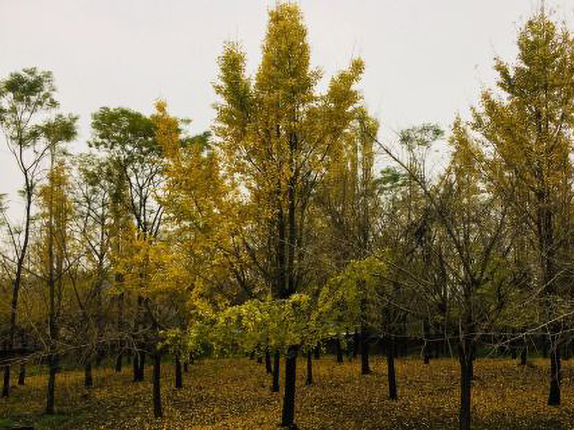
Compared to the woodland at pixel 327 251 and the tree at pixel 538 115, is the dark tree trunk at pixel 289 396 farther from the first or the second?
the tree at pixel 538 115

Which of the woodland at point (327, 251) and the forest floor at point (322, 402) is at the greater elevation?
the woodland at point (327, 251)

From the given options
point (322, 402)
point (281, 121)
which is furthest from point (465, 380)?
point (322, 402)

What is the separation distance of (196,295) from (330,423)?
210 inches

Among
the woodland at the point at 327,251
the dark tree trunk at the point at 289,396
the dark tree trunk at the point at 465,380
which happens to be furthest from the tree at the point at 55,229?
the dark tree trunk at the point at 465,380

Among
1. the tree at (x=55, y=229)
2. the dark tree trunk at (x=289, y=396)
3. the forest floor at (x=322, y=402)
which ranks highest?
the tree at (x=55, y=229)

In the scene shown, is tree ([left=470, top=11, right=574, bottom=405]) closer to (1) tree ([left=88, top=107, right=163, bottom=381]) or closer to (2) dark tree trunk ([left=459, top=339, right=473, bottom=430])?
(2) dark tree trunk ([left=459, top=339, right=473, bottom=430])

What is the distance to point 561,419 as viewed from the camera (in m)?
11.7

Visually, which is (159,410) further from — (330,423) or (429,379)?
(429,379)

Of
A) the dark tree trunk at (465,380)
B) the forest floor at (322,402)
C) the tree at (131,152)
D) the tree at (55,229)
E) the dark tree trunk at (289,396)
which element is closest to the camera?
the dark tree trunk at (465,380)

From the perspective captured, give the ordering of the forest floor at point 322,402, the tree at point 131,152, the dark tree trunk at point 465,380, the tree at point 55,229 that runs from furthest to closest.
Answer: the tree at point 131,152
the tree at point 55,229
the forest floor at point 322,402
the dark tree trunk at point 465,380

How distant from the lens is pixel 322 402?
1512cm

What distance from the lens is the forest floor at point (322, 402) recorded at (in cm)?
1221

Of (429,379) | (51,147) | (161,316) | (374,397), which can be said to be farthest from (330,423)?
(51,147)

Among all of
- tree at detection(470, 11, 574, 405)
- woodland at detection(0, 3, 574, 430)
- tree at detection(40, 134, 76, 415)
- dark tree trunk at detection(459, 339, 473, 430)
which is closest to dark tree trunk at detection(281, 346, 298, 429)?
woodland at detection(0, 3, 574, 430)
